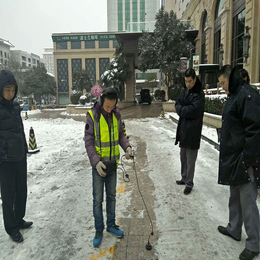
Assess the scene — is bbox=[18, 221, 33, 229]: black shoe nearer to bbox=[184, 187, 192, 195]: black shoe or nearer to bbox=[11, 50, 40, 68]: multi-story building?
bbox=[184, 187, 192, 195]: black shoe

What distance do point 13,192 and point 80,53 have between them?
67.7 meters

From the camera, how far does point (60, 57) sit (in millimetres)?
66750

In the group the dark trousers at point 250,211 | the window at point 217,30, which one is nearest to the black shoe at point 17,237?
the dark trousers at point 250,211

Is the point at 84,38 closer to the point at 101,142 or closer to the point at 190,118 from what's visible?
the point at 190,118

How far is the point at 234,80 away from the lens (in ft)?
9.27

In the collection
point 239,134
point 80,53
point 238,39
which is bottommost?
point 239,134

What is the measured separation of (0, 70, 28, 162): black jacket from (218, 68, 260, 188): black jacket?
2590mm

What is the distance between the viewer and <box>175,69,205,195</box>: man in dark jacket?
436cm

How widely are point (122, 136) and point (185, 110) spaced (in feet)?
5.29

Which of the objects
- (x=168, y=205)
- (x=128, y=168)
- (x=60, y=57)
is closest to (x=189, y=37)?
(x=128, y=168)

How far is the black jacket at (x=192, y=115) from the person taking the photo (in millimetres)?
4359

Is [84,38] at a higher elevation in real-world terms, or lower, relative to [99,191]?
higher

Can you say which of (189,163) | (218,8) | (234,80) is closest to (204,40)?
(218,8)

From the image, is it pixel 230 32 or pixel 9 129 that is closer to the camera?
pixel 9 129
